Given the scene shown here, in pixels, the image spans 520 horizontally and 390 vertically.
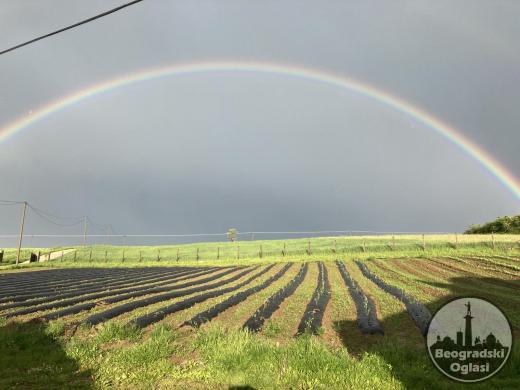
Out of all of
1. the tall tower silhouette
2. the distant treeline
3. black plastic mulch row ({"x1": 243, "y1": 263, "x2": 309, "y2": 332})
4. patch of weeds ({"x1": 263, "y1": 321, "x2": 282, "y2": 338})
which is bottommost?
patch of weeds ({"x1": 263, "y1": 321, "x2": 282, "y2": 338})

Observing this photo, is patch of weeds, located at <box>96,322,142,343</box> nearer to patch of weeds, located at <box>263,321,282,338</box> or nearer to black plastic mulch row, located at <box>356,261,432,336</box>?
patch of weeds, located at <box>263,321,282,338</box>

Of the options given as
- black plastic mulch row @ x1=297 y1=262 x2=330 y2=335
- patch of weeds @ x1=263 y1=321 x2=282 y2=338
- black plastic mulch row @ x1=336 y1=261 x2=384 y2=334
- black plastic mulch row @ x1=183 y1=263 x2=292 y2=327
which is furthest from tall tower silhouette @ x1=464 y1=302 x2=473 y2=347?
black plastic mulch row @ x1=183 y1=263 x2=292 y2=327

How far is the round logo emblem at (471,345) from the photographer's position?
20.9ft

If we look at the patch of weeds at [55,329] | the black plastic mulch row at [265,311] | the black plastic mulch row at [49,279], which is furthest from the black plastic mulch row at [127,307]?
the black plastic mulch row at [49,279]

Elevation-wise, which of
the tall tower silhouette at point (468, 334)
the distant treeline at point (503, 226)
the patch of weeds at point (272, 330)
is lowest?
the patch of weeds at point (272, 330)

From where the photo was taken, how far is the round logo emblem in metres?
6.38

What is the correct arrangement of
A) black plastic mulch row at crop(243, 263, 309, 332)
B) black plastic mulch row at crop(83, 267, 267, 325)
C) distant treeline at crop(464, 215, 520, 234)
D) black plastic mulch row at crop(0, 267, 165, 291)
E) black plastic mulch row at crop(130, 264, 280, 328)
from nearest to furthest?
black plastic mulch row at crop(243, 263, 309, 332) → black plastic mulch row at crop(130, 264, 280, 328) → black plastic mulch row at crop(83, 267, 267, 325) → black plastic mulch row at crop(0, 267, 165, 291) → distant treeline at crop(464, 215, 520, 234)

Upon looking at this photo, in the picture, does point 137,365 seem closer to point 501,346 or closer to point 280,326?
point 280,326

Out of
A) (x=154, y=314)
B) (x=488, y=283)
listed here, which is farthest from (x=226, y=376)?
(x=488, y=283)

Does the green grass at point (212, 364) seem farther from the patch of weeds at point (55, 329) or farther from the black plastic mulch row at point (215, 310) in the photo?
the black plastic mulch row at point (215, 310)

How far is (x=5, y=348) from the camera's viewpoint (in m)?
8.62

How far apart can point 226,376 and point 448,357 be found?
4.19 metres

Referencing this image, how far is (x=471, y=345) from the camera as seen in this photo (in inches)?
274

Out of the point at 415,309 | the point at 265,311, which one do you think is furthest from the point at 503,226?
the point at 265,311
